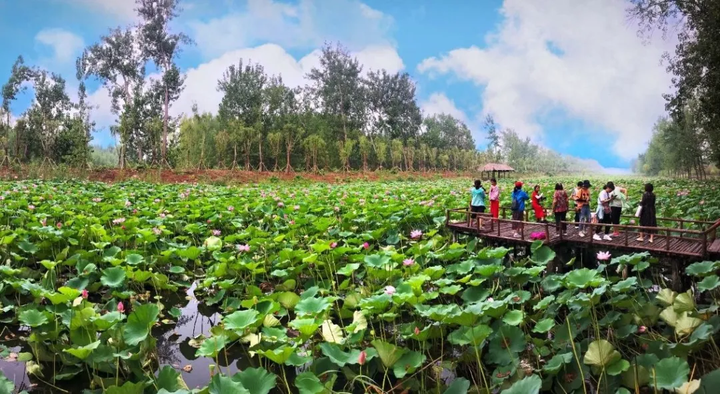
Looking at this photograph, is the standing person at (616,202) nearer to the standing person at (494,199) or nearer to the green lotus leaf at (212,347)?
the standing person at (494,199)

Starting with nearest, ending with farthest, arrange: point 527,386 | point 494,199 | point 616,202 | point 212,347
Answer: point 527,386
point 212,347
point 616,202
point 494,199

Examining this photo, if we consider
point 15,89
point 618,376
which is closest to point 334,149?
point 15,89

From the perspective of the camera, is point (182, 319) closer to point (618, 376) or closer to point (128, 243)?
point (128, 243)

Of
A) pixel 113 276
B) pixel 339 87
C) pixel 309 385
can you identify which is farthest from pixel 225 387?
pixel 339 87

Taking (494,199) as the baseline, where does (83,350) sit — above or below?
below

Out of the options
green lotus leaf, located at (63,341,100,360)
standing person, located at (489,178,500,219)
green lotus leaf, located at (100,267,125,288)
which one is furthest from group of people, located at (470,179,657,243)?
green lotus leaf, located at (63,341,100,360)

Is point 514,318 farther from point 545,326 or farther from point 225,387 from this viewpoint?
point 225,387

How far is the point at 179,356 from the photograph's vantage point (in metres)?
3.54

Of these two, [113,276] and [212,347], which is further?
[113,276]

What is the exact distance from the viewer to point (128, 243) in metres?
6.10

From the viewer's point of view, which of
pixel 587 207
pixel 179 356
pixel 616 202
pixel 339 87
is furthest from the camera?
pixel 339 87

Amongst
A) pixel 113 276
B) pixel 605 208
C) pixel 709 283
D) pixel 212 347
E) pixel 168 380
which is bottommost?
pixel 168 380

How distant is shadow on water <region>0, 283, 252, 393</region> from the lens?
2992 mm

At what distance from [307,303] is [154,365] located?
3.82ft
